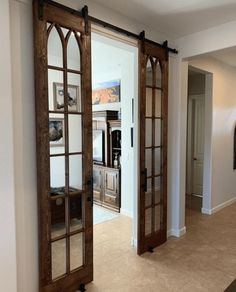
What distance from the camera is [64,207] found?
236 cm

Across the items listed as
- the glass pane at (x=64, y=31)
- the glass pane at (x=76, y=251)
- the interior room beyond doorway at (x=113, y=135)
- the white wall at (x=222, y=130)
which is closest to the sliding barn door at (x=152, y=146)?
the interior room beyond doorway at (x=113, y=135)

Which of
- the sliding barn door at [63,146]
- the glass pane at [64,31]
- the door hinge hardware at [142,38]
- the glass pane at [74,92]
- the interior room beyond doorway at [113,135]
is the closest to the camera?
the sliding barn door at [63,146]

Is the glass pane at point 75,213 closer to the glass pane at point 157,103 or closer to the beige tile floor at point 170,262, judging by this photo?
the beige tile floor at point 170,262

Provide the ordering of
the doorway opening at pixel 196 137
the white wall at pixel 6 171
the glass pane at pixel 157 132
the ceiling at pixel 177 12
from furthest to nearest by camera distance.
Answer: the doorway opening at pixel 196 137 < the glass pane at pixel 157 132 < the ceiling at pixel 177 12 < the white wall at pixel 6 171

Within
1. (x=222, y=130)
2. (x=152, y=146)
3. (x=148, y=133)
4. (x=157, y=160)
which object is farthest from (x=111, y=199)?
(x=222, y=130)

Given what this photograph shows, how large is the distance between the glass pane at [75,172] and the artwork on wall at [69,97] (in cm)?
47

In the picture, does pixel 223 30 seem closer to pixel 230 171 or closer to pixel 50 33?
pixel 50 33

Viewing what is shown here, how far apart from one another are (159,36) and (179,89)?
763mm

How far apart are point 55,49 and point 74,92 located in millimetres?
408

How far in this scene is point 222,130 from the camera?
15.9 ft

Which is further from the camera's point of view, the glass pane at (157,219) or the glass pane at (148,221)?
the glass pane at (157,219)

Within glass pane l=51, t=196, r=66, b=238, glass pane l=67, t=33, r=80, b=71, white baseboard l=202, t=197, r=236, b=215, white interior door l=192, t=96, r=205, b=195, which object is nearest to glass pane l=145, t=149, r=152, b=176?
glass pane l=51, t=196, r=66, b=238

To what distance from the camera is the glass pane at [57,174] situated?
224cm

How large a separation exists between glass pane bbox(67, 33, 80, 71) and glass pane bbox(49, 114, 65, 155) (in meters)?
0.49
